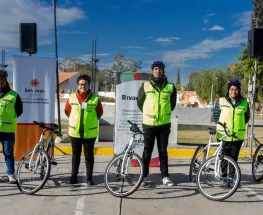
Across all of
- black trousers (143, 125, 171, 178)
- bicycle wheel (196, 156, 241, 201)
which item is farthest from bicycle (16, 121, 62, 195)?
bicycle wheel (196, 156, 241, 201)

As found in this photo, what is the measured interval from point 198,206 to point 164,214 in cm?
60

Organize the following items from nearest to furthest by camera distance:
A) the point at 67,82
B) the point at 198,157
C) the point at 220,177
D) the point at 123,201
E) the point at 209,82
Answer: the point at 123,201, the point at 220,177, the point at 198,157, the point at 209,82, the point at 67,82

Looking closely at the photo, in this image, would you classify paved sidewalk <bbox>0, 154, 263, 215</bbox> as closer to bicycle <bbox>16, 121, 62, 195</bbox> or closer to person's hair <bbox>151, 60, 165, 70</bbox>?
bicycle <bbox>16, 121, 62, 195</bbox>

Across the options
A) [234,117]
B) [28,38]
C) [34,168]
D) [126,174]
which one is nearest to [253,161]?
[234,117]

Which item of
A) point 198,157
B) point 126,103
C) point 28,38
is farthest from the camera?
point 28,38

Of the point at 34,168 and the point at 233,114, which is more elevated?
the point at 233,114

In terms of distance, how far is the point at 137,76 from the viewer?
676 cm

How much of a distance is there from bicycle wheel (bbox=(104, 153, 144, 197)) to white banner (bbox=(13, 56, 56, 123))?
2459 mm

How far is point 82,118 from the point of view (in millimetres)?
5281

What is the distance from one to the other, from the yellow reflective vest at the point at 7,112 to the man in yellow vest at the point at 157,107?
2.09 meters

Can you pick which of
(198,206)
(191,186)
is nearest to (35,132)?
(191,186)

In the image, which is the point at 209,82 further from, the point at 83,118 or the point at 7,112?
the point at 7,112

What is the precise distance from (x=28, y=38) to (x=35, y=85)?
1.19 metres

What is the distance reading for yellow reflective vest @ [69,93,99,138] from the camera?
5.28 meters
